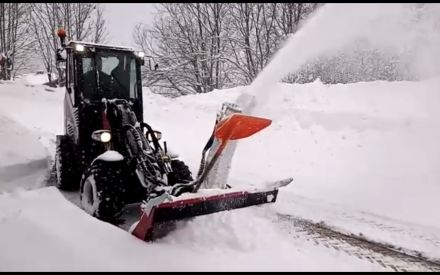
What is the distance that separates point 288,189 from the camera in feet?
22.1

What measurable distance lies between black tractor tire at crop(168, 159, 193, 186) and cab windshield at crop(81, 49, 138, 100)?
1.43m

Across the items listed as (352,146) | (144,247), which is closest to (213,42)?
(352,146)

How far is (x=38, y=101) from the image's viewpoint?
652 inches

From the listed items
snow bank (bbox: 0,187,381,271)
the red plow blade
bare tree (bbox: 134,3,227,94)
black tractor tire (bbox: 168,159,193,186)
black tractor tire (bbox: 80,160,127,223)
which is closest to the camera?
snow bank (bbox: 0,187,381,271)

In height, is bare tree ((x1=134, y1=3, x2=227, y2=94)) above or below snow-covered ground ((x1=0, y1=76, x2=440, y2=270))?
above

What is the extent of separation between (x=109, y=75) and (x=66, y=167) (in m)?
1.67

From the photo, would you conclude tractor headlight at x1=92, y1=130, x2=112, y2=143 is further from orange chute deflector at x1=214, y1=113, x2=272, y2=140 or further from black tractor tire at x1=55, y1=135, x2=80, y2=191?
orange chute deflector at x1=214, y1=113, x2=272, y2=140

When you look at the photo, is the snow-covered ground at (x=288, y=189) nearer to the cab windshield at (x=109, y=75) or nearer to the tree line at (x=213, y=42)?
the cab windshield at (x=109, y=75)

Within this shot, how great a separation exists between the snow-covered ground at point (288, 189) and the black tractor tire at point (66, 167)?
100 centimetres

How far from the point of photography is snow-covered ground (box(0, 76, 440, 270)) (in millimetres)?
3625

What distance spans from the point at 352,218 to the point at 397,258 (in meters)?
1.29

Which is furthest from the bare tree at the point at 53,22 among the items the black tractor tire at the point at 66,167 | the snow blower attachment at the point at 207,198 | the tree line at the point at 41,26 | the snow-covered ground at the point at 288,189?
the snow blower attachment at the point at 207,198

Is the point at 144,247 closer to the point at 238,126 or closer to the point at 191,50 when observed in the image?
the point at 238,126

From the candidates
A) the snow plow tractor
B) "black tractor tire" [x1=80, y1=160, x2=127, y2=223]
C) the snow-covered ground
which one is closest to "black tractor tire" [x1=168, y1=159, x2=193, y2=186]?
the snow plow tractor
